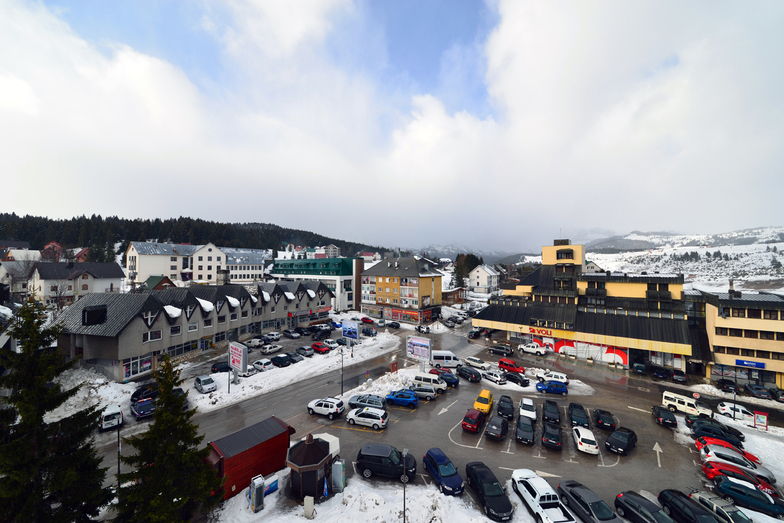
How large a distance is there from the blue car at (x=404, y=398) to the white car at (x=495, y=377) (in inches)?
395

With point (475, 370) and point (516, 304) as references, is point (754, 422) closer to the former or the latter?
point (475, 370)

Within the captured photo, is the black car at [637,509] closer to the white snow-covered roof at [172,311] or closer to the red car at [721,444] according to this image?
the red car at [721,444]

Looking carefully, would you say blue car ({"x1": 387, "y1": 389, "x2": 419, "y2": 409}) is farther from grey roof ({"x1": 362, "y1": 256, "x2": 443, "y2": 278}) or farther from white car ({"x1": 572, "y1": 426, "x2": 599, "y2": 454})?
grey roof ({"x1": 362, "y1": 256, "x2": 443, "y2": 278})

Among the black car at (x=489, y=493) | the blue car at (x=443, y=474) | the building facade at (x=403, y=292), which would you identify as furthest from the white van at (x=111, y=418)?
the building facade at (x=403, y=292)

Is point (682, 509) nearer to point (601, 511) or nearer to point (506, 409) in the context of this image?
point (601, 511)

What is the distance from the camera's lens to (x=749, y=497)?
53.9ft

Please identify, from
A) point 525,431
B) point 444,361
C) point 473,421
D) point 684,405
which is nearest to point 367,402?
point 473,421

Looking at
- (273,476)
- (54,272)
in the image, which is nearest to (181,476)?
(273,476)

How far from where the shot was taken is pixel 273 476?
691 inches

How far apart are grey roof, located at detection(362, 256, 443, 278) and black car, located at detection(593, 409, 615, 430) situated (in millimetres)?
41049

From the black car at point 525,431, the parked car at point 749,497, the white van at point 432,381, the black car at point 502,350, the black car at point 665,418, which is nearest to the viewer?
the parked car at point 749,497

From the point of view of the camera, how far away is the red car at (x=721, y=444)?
20.7 m

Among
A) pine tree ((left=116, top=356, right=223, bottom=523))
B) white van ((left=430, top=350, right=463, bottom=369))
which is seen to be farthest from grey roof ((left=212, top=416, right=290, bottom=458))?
white van ((left=430, top=350, right=463, bottom=369))

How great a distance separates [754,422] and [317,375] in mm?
40240
